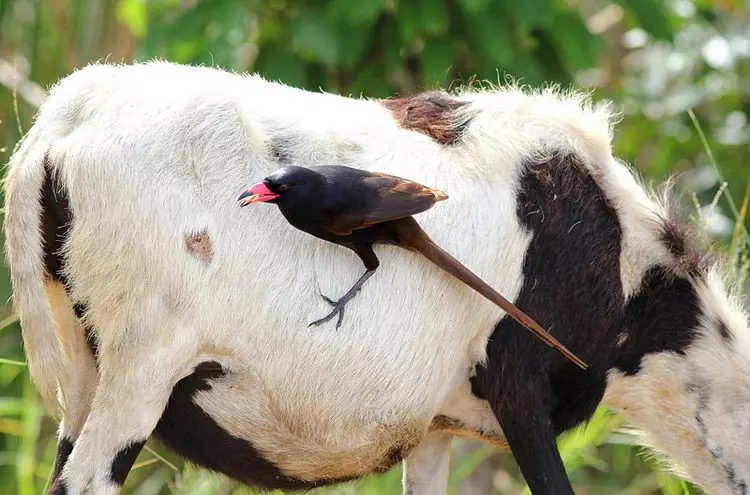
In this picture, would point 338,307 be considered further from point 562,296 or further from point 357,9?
point 357,9

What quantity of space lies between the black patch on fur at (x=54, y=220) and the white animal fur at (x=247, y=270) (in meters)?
0.03

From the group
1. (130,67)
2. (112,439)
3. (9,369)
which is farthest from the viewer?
(9,369)

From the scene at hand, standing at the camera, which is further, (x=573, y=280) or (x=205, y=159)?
(x=573, y=280)

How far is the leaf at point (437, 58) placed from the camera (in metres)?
4.40

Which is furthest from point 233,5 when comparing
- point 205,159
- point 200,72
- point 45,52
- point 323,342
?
point 45,52

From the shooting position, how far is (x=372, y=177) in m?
2.71

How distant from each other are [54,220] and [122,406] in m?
0.51

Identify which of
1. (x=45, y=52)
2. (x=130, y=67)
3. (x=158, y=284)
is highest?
(x=130, y=67)

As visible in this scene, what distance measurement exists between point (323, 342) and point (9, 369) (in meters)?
2.91

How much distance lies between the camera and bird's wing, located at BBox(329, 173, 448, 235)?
8.76 feet

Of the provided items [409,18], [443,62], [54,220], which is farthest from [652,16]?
[54,220]

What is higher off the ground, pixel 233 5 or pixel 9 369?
pixel 233 5

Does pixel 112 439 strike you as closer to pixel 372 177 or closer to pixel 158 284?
pixel 158 284

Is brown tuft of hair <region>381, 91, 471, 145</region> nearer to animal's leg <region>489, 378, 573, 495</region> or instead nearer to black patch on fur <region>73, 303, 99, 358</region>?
animal's leg <region>489, 378, 573, 495</region>
